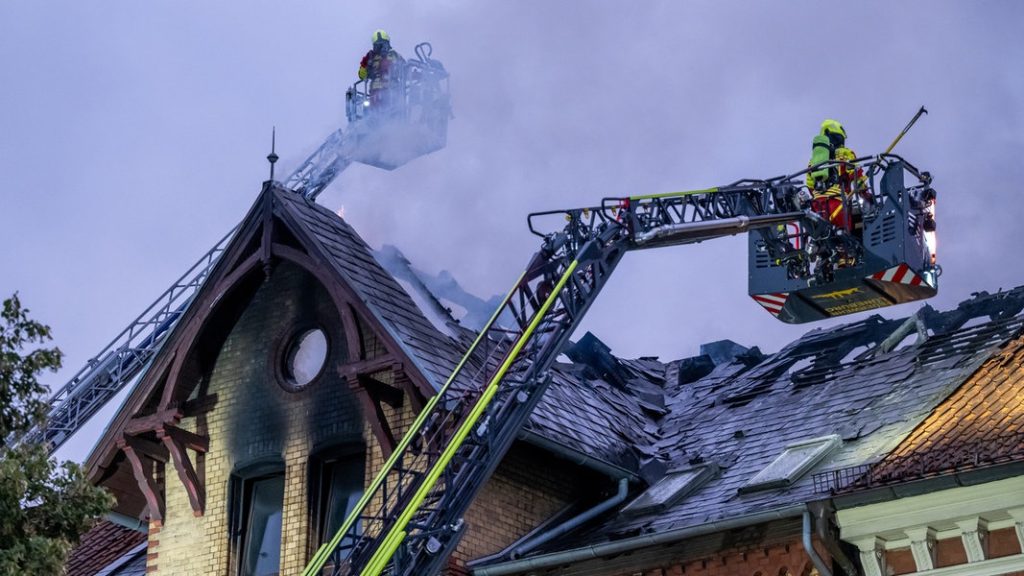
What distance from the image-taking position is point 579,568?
21.2 metres

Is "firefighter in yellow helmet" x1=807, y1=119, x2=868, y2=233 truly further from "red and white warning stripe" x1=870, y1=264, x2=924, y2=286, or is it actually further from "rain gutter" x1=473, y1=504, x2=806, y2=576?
"rain gutter" x1=473, y1=504, x2=806, y2=576

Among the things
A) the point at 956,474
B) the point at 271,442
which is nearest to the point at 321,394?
the point at 271,442

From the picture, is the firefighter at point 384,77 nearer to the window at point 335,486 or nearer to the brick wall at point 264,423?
the brick wall at point 264,423

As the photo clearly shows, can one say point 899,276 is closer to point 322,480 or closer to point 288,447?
point 322,480

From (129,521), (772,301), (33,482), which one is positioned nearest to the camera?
(33,482)

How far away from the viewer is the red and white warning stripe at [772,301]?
80.4ft

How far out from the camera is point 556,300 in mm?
22156

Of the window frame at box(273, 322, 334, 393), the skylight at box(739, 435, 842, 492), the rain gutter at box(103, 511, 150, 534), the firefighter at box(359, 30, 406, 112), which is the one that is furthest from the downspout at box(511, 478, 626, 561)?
the firefighter at box(359, 30, 406, 112)

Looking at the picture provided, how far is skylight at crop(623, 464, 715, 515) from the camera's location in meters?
21.9

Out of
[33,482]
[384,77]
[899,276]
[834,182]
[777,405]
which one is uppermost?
[384,77]

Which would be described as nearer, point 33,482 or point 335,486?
point 33,482

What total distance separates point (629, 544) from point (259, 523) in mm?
4955

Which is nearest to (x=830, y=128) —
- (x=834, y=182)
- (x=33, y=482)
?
(x=834, y=182)

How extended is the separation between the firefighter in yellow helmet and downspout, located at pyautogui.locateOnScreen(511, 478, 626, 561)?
406 cm
